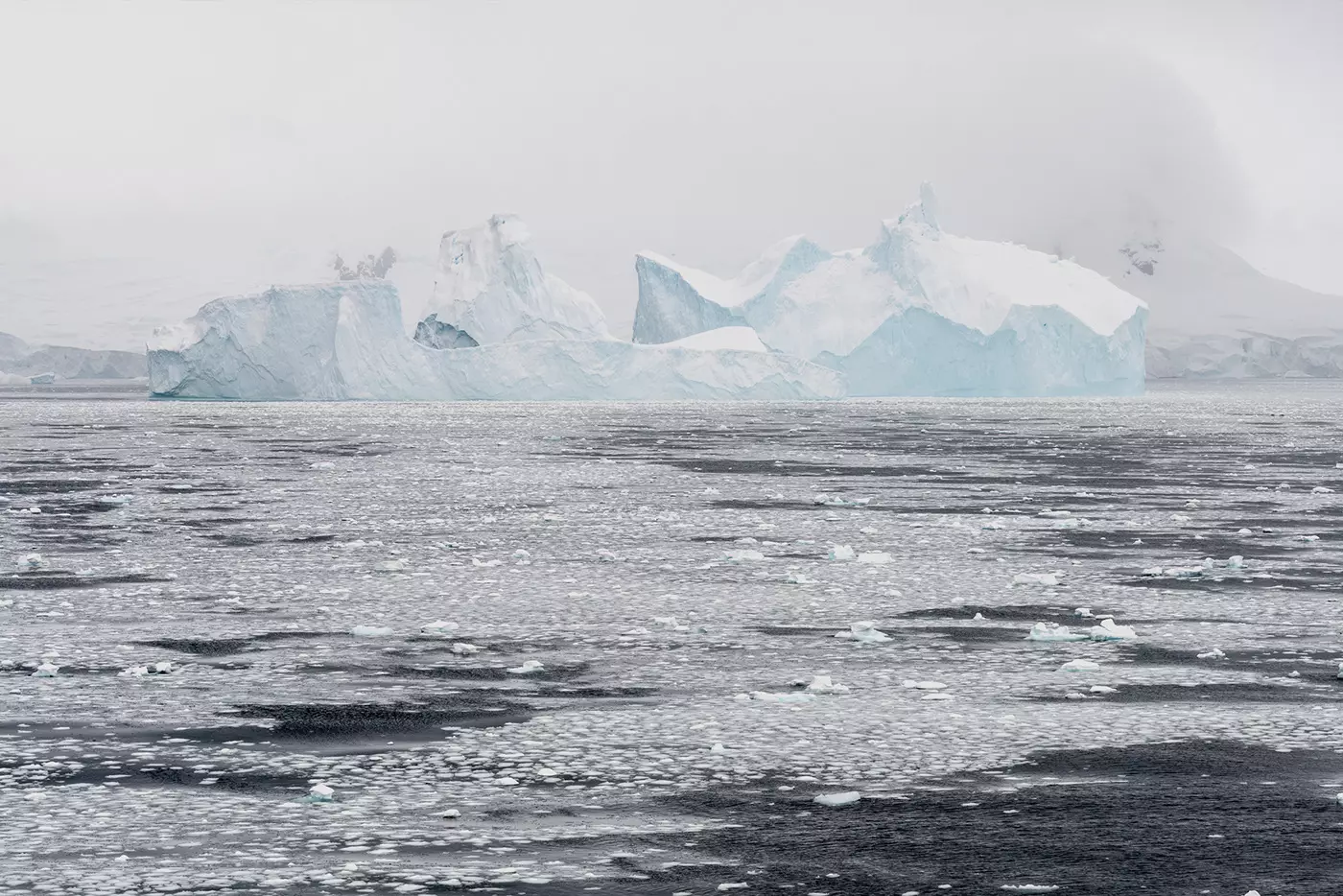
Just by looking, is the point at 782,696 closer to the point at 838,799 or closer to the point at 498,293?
the point at 838,799

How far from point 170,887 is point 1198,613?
770 centimetres

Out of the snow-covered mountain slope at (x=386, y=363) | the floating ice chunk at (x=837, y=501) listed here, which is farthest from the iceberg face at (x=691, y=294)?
the floating ice chunk at (x=837, y=501)

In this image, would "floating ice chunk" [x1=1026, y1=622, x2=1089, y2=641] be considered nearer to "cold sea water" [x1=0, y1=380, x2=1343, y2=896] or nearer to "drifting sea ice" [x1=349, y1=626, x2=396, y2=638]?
"cold sea water" [x1=0, y1=380, x2=1343, y2=896]

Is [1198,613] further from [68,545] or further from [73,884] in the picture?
[68,545]

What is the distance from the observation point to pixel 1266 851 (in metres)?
5.25

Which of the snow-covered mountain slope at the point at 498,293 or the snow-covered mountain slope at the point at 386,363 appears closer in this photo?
the snow-covered mountain slope at the point at 386,363

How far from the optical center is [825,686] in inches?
317

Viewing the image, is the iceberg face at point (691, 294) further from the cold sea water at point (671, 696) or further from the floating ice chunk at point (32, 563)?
the floating ice chunk at point (32, 563)

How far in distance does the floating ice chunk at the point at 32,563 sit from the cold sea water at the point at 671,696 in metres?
0.06

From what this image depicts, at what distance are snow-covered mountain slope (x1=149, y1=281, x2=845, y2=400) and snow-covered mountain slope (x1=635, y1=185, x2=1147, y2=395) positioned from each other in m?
3.64

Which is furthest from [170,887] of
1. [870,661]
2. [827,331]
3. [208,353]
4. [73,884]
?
[827,331]

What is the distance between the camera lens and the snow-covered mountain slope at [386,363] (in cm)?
5738

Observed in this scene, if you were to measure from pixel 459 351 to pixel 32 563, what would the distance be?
48.1 meters

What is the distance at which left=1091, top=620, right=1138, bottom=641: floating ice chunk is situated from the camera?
962 cm
